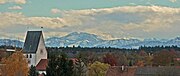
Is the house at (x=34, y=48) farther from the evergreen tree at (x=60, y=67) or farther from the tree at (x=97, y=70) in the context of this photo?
the evergreen tree at (x=60, y=67)

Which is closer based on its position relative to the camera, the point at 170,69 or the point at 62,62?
the point at 62,62

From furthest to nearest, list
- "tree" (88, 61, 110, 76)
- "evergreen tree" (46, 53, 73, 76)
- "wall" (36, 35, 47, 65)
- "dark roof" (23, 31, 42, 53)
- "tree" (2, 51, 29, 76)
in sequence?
"wall" (36, 35, 47, 65), "dark roof" (23, 31, 42, 53), "tree" (88, 61, 110, 76), "tree" (2, 51, 29, 76), "evergreen tree" (46, 53, 73, 76)

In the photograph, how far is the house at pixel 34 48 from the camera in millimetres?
103375

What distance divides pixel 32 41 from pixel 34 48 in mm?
1388

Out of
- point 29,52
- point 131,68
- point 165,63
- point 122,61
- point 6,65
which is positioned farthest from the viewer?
point 122,61

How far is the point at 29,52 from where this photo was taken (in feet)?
341

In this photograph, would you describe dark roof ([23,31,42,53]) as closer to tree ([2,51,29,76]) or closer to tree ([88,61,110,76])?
tree ([88,61,110,76])

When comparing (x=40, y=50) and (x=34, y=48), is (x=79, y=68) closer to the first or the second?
(x=34, y=48)

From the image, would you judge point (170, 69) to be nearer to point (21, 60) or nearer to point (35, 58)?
point (21, 60)

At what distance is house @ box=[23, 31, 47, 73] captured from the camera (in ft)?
339

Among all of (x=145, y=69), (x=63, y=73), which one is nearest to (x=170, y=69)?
(x=145, y=69)

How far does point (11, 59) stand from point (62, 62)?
38.5 m

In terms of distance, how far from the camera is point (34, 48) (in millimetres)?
103625

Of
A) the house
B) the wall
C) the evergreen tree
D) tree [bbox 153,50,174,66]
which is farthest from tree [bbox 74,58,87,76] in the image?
tree [bbox 153,50,174,66]
